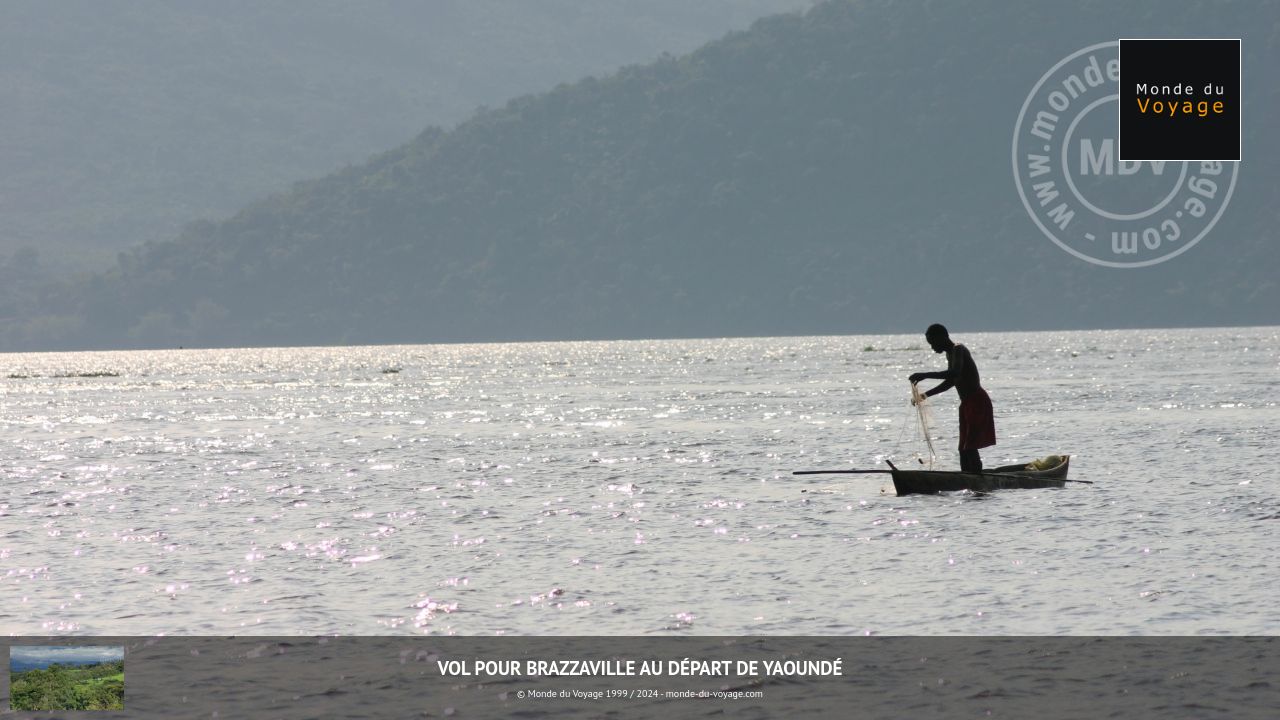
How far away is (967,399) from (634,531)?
675 centimetres

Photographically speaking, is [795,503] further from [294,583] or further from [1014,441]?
[1014,441]

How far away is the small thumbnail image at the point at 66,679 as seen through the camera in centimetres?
1441

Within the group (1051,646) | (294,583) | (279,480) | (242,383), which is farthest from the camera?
(242,383)

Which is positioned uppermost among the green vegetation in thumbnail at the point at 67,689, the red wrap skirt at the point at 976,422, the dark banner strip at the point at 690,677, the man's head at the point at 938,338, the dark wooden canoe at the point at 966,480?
the man's head at the point at 938,338

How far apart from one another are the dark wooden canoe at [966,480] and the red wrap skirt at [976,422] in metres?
0.72

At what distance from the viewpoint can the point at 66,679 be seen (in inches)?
584

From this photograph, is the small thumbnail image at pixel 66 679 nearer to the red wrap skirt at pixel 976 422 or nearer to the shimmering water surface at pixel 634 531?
the shimmering water surface at pixel 634 531

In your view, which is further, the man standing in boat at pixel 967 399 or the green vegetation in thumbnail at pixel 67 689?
the man standing in boat at pixel 967 399

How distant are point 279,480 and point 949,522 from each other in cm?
1883

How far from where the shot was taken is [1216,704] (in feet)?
45.1

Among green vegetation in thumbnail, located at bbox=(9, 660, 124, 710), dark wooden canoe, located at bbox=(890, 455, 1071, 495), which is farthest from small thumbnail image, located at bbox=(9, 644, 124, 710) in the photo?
dark wooden canoe, located at bbox=(890, 455, 1071, 495)

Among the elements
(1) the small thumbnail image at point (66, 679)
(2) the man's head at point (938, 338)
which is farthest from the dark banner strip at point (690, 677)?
(2) the man's head at point (938, 338)

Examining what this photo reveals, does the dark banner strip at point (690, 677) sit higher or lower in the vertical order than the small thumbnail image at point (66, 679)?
lower

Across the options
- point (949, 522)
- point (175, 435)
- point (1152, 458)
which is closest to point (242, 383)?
point (175, 435)
